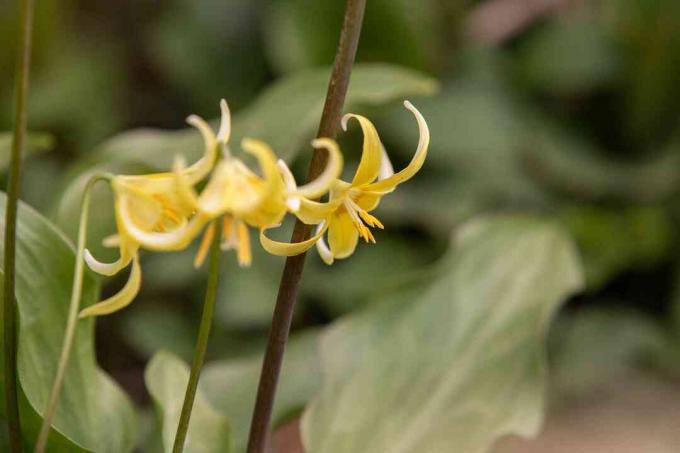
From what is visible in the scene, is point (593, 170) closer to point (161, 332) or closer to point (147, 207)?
point (161, 332)

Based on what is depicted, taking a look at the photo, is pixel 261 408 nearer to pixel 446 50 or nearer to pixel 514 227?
pixel 514 227

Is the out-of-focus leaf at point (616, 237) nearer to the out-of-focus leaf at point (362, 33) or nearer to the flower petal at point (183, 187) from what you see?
the out-of-focus leaf at point (362, 33)

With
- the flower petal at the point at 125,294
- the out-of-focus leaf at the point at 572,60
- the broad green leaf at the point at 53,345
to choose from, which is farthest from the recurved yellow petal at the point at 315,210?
the out-of-focus leaf at the point at 572,60

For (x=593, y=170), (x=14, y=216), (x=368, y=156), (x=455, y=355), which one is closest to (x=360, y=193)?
(x=368, y=156)

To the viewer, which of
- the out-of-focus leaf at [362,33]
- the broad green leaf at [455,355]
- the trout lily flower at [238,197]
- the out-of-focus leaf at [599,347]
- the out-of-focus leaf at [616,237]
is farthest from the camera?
the out-of-focus leaf at [362,33]

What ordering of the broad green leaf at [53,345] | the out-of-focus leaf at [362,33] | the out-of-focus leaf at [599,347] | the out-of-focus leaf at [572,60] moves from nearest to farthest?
1. the broad green leaf at [53,345]
2. the out-of-focus leaf at [599,347]
3. the out-of-focus leaf at [362,33]
4. the out-of-focus leaf at [572,60]
